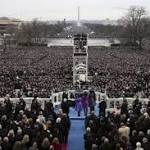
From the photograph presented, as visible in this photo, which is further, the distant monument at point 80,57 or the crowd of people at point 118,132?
the distant monument at point 80,57

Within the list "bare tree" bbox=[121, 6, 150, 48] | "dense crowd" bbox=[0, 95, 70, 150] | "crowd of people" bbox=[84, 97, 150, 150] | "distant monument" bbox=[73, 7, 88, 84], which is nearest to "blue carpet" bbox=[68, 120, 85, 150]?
"dense crowd" bbox=[0, 95, 70, 150]

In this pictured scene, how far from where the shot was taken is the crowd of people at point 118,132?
46.2ft

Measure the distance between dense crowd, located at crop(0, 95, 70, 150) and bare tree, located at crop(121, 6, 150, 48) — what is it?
316ft

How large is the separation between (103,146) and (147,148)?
1172 mm

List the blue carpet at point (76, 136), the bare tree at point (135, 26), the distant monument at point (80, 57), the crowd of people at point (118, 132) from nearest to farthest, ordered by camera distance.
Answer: the crowd of people at point (118, 132) → the blue carpet at point (76, 136) → the distant monument at point (80, 57) → the bare tree at point (135, 26)

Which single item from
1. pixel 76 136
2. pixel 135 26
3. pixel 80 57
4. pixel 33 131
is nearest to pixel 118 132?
pixel 33 131

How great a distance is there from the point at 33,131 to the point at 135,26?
106265mm

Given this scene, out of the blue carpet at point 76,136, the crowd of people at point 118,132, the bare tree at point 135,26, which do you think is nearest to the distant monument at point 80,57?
the blue carpet at point 76,136

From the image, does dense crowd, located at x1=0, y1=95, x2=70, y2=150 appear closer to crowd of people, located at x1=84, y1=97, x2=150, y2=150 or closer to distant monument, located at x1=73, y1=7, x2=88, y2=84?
crowd of people, located at x1=84, y1=97, x2=150, y2=150

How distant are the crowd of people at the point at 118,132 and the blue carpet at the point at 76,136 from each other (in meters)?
1.03

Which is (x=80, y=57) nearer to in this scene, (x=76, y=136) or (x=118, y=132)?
(x=76, y=136)

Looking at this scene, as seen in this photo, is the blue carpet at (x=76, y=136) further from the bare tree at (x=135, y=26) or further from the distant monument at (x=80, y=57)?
the bare tree at (x=135, y=26)

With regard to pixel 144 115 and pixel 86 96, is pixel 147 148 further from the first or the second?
pixel 86 96

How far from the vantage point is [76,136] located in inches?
744
